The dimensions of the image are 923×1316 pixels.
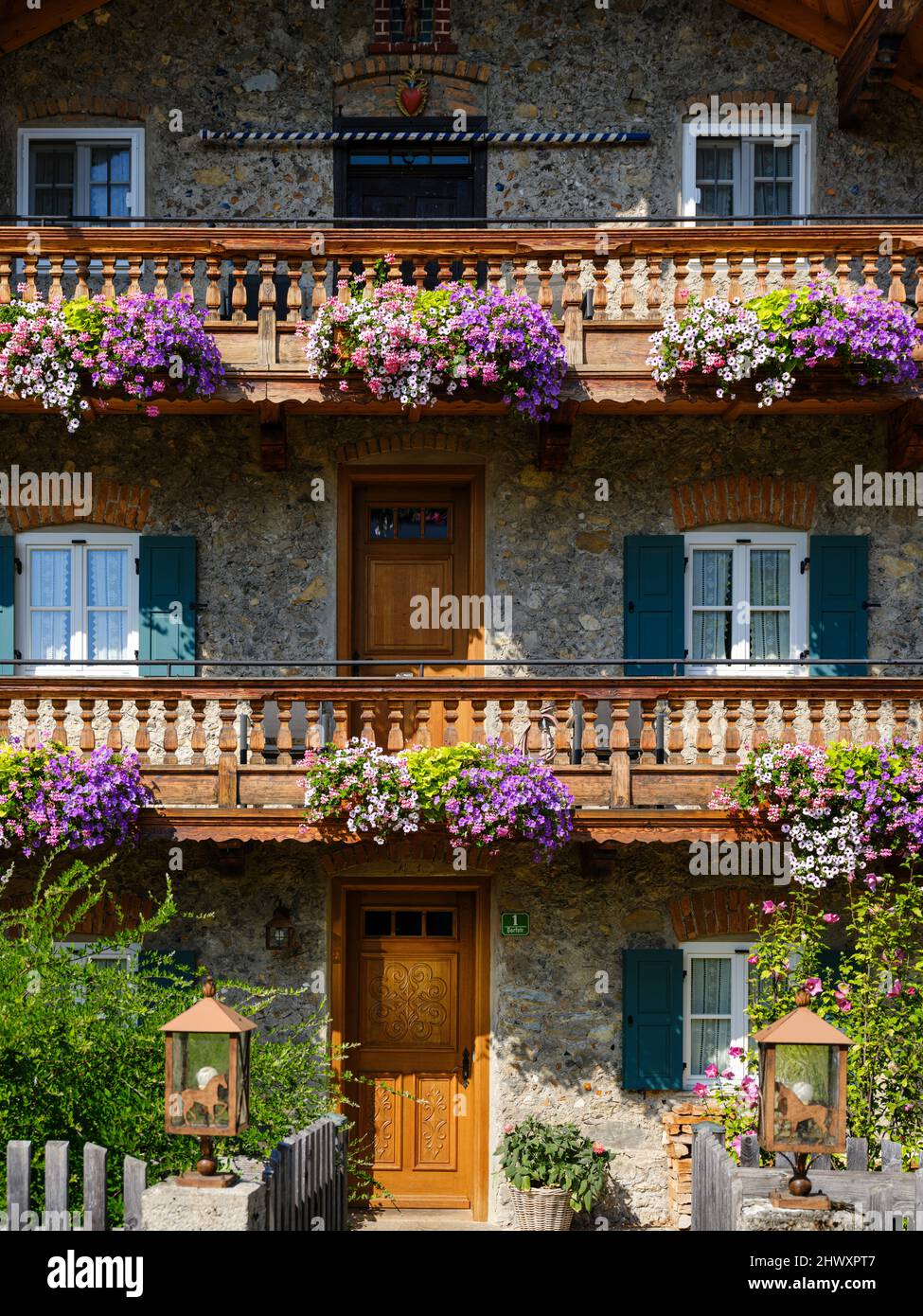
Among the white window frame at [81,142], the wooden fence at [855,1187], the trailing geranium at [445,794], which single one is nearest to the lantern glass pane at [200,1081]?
the wooden fence at [855,1187]

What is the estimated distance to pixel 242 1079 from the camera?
20.7ft

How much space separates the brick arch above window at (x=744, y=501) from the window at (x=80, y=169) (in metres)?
5.28

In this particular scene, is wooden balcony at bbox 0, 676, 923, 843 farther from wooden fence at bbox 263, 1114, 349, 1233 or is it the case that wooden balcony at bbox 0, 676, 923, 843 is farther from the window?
the window

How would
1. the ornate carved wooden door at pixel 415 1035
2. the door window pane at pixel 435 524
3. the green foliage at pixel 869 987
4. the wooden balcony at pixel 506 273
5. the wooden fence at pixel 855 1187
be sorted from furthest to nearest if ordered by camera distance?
the door window pane at pixel 435 524 → the ornate carved wooden door at pixel 415 1035 → the wooden balcony at pixel 506 273 → the green foliage at pixel 869 987 → the wooden fence at pixel 855 1187

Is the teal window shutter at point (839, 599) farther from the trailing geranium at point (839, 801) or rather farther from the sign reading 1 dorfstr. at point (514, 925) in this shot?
the sign reading 1 dorfstr. at point (514, 925)

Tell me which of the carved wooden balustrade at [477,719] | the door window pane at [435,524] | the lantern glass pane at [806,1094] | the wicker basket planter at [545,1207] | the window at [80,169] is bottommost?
the wicker basket planter at [545,1207]

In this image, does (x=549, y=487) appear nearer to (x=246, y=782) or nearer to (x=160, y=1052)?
(x=246, y=782)

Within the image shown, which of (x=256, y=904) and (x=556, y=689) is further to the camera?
(x=256, y=904)

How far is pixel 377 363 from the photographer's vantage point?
35.6ft

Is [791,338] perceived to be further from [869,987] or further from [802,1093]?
[802,1093]

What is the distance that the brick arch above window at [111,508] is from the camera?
476 inches

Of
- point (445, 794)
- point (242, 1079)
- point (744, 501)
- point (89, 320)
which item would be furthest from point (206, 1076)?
point (744, 501)

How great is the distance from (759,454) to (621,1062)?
4.91 meters
